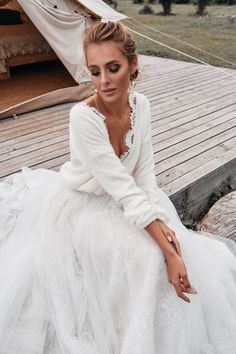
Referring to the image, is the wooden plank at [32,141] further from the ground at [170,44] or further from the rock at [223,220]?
the rock at [223,220]

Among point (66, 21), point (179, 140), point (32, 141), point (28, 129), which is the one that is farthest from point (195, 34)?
point (32, 141)

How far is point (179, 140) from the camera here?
128 inches

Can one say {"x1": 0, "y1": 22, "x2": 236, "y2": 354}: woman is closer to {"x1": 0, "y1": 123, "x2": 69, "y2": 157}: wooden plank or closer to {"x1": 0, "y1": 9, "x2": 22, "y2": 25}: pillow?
{"x1": 0, "y1": 123, "x2": 69, "y2": 157}: wooden plank

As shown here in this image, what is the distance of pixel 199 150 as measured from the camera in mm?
3070

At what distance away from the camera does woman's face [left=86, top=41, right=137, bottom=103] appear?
4.34 ft

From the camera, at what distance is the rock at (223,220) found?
212 cm

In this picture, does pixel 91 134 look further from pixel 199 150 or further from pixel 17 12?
pixel 17 12

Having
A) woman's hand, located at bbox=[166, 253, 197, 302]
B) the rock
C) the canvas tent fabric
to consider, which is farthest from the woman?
the canvas tent fabric

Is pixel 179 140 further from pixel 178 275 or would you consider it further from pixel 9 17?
pixel 9 17

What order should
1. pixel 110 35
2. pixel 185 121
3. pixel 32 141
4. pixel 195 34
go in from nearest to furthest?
pixel 110 35 < pixel 32 141 < pixel 185 121 < pixel 195 34

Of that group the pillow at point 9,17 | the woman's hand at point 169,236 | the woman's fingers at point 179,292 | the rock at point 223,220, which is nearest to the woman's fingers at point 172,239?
the woman's hand at point 169,236

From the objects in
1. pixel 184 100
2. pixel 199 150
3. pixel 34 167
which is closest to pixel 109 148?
pixel 34 167

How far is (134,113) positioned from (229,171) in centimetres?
163

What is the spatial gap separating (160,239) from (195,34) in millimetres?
10476
